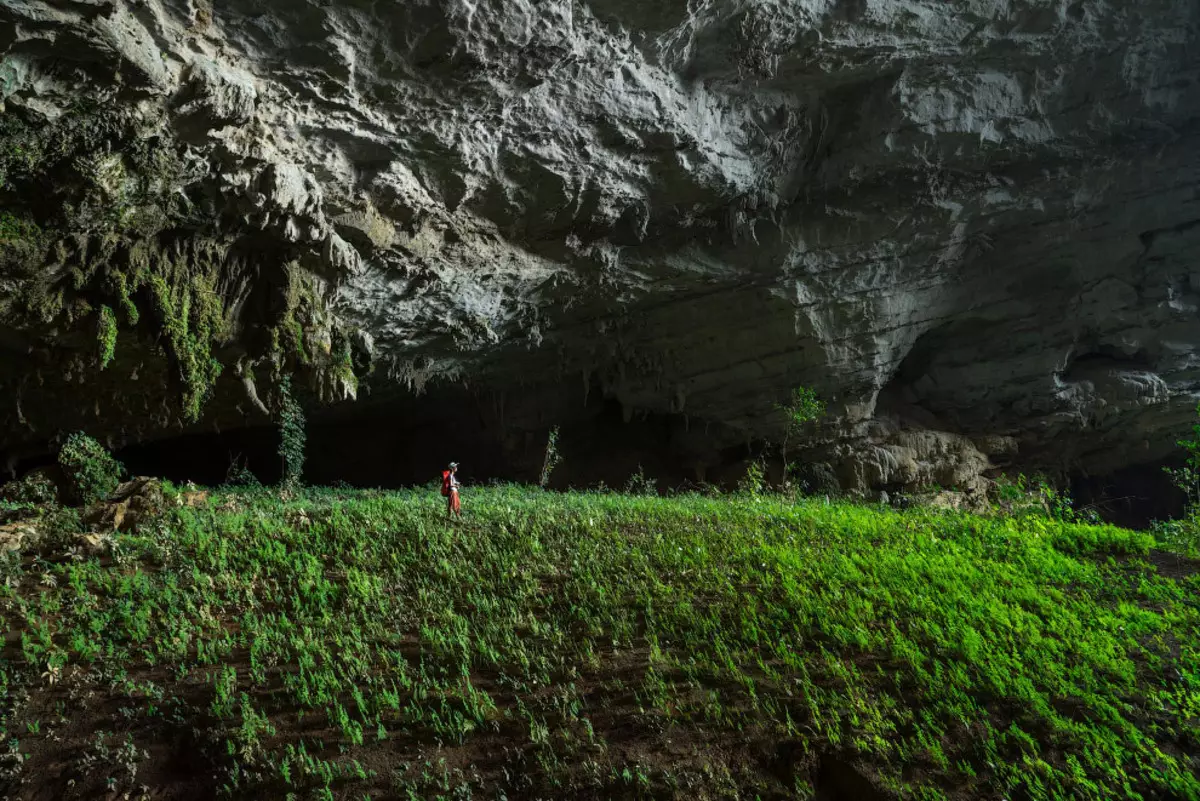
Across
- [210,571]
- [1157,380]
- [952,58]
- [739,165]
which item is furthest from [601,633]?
[1157,380]

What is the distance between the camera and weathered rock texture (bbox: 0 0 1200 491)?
25.0 feet

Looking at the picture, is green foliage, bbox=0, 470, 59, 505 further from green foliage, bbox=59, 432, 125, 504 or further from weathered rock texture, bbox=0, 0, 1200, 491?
weathered rock texture, bbox=0, 0, 1200, 491

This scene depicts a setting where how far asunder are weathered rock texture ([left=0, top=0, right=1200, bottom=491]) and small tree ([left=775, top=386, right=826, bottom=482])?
43cm

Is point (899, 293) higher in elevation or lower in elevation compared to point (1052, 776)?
higher

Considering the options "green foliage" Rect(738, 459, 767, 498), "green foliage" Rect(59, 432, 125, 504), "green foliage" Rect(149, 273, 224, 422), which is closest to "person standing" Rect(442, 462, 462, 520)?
"green foliage" Rect(149, 273, 224, 422)

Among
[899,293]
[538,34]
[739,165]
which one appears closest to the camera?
[538,34]

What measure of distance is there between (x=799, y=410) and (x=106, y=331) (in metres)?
13.0

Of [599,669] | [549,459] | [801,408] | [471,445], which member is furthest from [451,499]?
[471,445]

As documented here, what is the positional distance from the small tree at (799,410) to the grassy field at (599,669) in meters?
6.79

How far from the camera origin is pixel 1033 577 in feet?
22.6

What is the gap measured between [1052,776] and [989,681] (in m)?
0.88

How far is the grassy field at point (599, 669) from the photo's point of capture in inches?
173

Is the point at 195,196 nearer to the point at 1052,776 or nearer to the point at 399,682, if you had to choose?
the point at 399,682

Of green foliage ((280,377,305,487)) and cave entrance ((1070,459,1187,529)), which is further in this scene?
cave entrance ((1070,459,1187,529))
